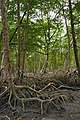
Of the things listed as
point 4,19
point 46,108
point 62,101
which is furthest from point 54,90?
point 4,19

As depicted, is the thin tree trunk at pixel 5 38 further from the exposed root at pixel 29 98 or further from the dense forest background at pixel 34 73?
the exposed root at pixel 29 98

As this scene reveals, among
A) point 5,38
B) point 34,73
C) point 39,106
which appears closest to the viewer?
point 5,38

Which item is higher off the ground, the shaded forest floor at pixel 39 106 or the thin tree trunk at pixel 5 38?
the thin tree trunk at pixel 5 38

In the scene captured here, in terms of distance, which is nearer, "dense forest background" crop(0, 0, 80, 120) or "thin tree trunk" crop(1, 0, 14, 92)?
"thin tree trunk" crop(1, 0, 14, 92)

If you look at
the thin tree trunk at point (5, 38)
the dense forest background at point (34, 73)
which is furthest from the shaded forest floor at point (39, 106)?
the thin tree trunk at point (5, 38)

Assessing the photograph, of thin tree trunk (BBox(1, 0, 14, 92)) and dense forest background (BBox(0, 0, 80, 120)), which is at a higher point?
thin tree trunk (BBox(1, 0, 14, 92))

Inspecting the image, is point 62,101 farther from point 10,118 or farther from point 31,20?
point 31,20

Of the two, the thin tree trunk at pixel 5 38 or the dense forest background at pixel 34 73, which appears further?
the dense forest background at pixel 34 73

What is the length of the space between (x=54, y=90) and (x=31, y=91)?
100 cm

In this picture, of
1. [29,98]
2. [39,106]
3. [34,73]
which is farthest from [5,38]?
[34,73]

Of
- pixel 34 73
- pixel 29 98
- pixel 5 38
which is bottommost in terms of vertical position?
pixel 34 73

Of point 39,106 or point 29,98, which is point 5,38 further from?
point 39,106

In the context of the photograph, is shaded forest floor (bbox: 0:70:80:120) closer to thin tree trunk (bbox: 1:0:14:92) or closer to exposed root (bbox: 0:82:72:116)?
exposed root (bbox: 0:82:72:116)

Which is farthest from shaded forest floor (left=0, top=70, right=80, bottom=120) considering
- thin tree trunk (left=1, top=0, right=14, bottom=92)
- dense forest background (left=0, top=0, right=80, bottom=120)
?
thin tree trunk (left=1, top=0, right=14, bottom=92)
